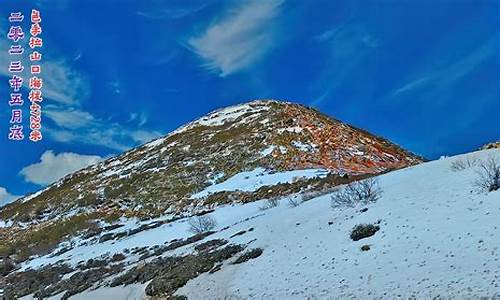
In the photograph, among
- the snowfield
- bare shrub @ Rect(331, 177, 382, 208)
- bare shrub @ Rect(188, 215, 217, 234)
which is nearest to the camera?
the snowfield

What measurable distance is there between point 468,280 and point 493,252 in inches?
71.5

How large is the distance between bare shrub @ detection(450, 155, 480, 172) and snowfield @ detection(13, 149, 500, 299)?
0.63 m

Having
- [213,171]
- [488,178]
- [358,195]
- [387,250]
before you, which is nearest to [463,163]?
[488,178]

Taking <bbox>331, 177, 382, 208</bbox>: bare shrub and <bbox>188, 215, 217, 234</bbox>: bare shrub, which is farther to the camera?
<bbox>188, 215, 217, 234</bbox>: bare shrub

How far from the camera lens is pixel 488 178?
864 inches

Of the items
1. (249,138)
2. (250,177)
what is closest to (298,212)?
(250,177)

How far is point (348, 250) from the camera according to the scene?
20.4 metres

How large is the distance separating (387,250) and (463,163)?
9.81m

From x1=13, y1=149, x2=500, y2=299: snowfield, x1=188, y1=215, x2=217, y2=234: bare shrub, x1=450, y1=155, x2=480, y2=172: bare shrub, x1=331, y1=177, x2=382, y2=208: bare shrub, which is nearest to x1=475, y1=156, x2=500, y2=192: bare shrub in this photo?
x1=13, y1=149, x2=500, y2=299: snowfield

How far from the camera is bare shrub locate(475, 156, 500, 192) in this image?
68.8 ft

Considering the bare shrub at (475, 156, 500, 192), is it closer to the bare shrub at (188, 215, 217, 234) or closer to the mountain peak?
the bare shrub at (188, 215, 217, 234)

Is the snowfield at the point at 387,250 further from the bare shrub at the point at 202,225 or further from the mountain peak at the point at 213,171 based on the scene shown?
the mountain peak at the point at 213,171

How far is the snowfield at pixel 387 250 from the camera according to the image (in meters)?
15.3

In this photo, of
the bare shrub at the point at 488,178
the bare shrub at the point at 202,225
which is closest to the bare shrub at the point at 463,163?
the bare shrub at the point at 488,178
